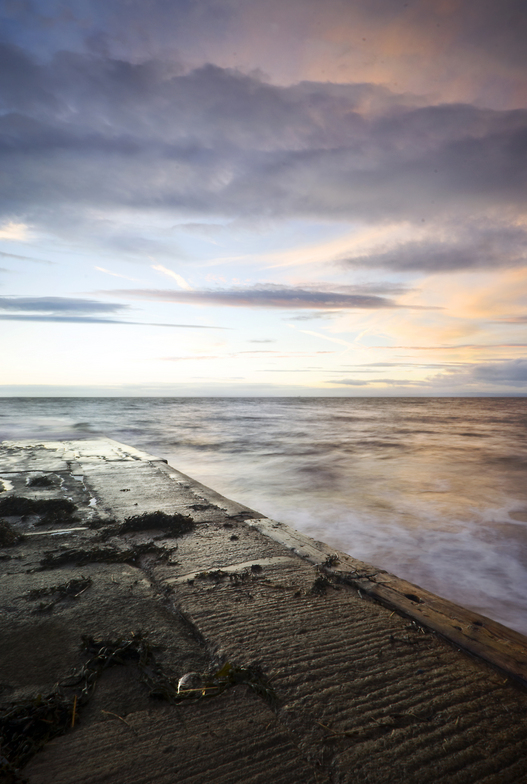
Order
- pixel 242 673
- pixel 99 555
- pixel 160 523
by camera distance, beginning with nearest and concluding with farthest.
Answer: pixel 242 673 < pixel 99 555 < pixel 160 523

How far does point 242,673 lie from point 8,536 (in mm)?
2336

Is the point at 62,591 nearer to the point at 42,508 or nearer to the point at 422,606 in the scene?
the point at 42,508

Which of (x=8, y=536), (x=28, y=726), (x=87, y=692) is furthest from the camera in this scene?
(x=8, y=536)

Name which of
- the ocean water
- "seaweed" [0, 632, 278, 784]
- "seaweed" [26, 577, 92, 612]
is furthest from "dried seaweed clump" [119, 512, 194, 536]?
the ocean water

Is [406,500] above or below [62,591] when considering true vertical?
below

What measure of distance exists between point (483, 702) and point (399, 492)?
6614 millimetres

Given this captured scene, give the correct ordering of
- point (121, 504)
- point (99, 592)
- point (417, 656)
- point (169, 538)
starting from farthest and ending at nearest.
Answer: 1. point (121, 504)
2. point (169, 538)
3. point (99, 592)
4. point (417, 656)

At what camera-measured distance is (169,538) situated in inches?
127

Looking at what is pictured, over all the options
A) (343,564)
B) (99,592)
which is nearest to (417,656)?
(343,564)

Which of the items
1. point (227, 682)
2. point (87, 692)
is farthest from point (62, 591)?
point (227, 682)

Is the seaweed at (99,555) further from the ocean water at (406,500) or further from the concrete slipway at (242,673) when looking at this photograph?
the ocean water at (406,500)

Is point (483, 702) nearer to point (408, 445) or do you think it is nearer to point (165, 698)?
point (165, 698)

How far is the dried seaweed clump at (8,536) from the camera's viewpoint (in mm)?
2996

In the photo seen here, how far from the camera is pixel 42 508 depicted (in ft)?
→ 12.6
